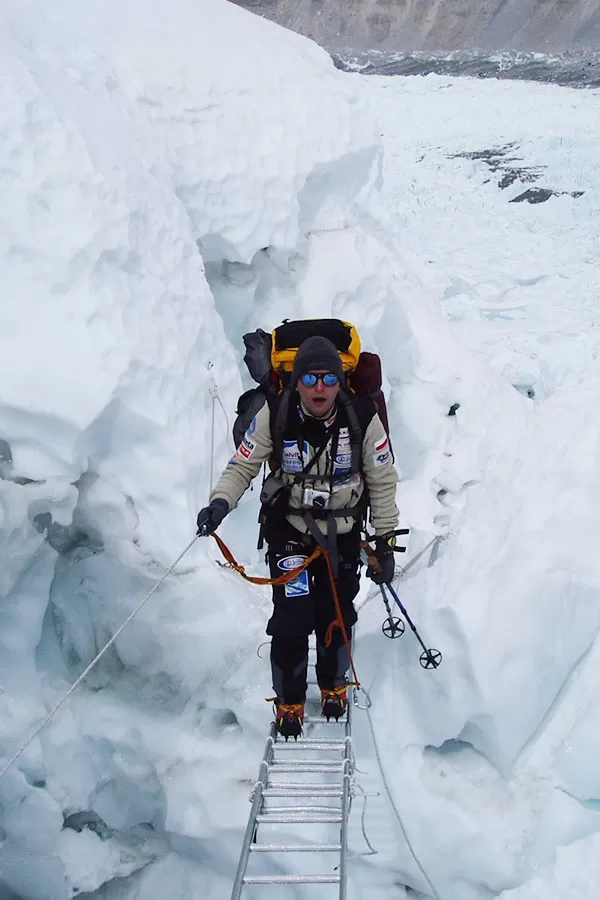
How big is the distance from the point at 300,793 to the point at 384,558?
0.93m

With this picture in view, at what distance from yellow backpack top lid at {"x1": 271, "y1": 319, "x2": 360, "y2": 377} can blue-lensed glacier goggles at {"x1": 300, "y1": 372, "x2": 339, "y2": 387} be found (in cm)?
17

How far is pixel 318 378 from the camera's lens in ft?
7.74

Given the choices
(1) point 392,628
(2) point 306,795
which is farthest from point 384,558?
(2) point 306,795

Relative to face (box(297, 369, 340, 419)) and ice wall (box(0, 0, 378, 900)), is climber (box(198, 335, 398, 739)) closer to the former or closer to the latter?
face (box(297, 369, 340, 419))

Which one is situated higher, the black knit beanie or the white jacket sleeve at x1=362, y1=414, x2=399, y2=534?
the black knit beanie

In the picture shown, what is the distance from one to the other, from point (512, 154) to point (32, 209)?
1553cm

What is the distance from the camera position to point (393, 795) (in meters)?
3.19

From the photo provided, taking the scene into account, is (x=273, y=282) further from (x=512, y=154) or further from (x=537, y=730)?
(x=512, y=154)

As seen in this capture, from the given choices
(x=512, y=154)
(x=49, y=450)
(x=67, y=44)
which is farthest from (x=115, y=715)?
(x=512, y=154)

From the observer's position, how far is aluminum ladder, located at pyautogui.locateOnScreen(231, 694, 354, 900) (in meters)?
2.53

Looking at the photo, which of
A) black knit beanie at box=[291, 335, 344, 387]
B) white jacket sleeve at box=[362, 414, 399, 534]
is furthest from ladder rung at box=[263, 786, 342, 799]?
black knit beanie at box=[291, 335, 344, 387]

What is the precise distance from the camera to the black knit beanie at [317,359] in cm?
233

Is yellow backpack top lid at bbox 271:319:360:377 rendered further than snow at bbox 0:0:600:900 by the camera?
No

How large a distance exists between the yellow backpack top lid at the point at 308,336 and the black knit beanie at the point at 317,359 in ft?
0.41
